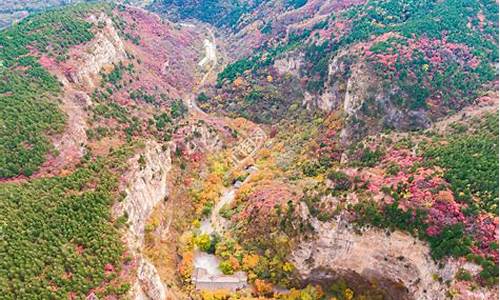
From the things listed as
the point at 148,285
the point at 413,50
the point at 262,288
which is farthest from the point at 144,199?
the point at 413,50

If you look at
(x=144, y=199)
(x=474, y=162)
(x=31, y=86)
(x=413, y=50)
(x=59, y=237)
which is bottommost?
(x=474, y=162)

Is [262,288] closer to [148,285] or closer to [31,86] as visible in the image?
[148,285]

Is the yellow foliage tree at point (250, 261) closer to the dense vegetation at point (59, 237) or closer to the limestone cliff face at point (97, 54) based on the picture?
the dense vegetation at point (59, 237)

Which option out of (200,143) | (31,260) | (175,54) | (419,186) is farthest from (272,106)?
(31,260)

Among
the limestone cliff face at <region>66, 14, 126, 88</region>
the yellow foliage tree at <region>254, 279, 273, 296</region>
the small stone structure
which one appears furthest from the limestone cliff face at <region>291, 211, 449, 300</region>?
the limestone cliff face at <region>66, 14, 126, 88</region>

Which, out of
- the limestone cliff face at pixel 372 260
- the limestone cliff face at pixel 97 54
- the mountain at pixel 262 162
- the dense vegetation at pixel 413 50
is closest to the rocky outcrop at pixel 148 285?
the mountain at pixel 262 162

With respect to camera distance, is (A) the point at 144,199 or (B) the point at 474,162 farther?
(A) the point at 144,199

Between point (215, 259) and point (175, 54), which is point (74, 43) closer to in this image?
point (175, 54)
